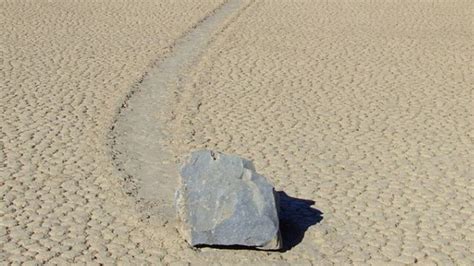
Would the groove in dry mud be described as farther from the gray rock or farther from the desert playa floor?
the gray rock

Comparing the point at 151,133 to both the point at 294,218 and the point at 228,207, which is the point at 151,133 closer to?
the point at 294,218

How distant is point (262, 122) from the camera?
9.10 m

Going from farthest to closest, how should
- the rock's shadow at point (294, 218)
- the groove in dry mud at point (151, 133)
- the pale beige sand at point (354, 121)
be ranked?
the groove in dry mud at point (151, 133) < the pale beige sand at point (354, 121) < the rock's shadow at point (294, 218)

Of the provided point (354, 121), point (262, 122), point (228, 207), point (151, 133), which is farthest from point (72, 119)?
point (228, 207)

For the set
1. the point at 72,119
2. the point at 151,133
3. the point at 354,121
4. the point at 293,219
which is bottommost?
the point at 72,119

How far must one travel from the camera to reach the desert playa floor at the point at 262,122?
6512 mm

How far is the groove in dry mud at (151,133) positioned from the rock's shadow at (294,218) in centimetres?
82

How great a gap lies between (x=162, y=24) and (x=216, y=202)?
7.42 metres

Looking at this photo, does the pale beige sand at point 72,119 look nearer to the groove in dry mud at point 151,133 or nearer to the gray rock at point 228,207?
the groove in dry mud at point 151,133

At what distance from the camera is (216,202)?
622cm

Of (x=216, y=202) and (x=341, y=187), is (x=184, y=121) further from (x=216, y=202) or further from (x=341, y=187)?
(x=216, y=202)

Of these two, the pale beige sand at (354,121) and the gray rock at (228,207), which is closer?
the gray rock at (228,207)

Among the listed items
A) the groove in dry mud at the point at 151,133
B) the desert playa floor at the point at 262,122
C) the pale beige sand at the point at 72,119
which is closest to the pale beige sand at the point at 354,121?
the desert playa floor at the point at 262,122

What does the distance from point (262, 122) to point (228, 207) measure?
9.75 feet
